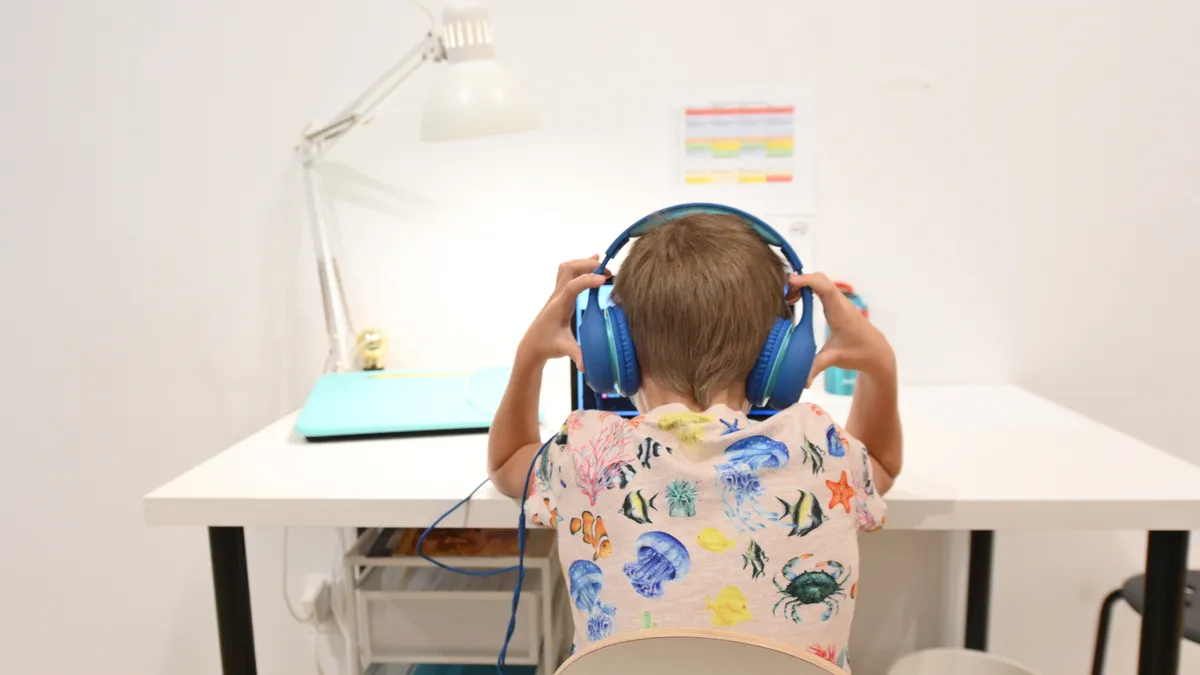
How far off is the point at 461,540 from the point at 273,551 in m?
0.57

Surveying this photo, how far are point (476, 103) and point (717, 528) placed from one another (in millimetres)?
730

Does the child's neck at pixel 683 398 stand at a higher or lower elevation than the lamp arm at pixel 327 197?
lower

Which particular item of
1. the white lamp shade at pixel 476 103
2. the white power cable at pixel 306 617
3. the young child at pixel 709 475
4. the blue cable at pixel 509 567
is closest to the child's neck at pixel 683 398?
the young child at pixel 709 475

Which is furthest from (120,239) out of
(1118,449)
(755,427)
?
(1118,449)

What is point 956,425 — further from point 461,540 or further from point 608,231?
point 461,540

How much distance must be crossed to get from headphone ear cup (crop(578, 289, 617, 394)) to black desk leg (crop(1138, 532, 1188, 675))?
694mm

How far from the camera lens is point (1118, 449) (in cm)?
112

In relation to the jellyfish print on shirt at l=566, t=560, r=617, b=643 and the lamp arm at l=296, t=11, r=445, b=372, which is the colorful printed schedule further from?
the jellyfish print on shirt at l=566, t=560, r=617, b=643

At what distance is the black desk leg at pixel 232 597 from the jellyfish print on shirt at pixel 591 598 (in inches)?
19.9

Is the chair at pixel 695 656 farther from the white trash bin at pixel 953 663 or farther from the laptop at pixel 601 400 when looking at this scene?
the white trash bin at pixel 953 663

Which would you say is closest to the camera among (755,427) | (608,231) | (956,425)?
(755,427)

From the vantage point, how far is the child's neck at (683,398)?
0.85 meters

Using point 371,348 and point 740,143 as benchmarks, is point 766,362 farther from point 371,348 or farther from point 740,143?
point 371,348

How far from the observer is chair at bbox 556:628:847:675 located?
577 millimetres
